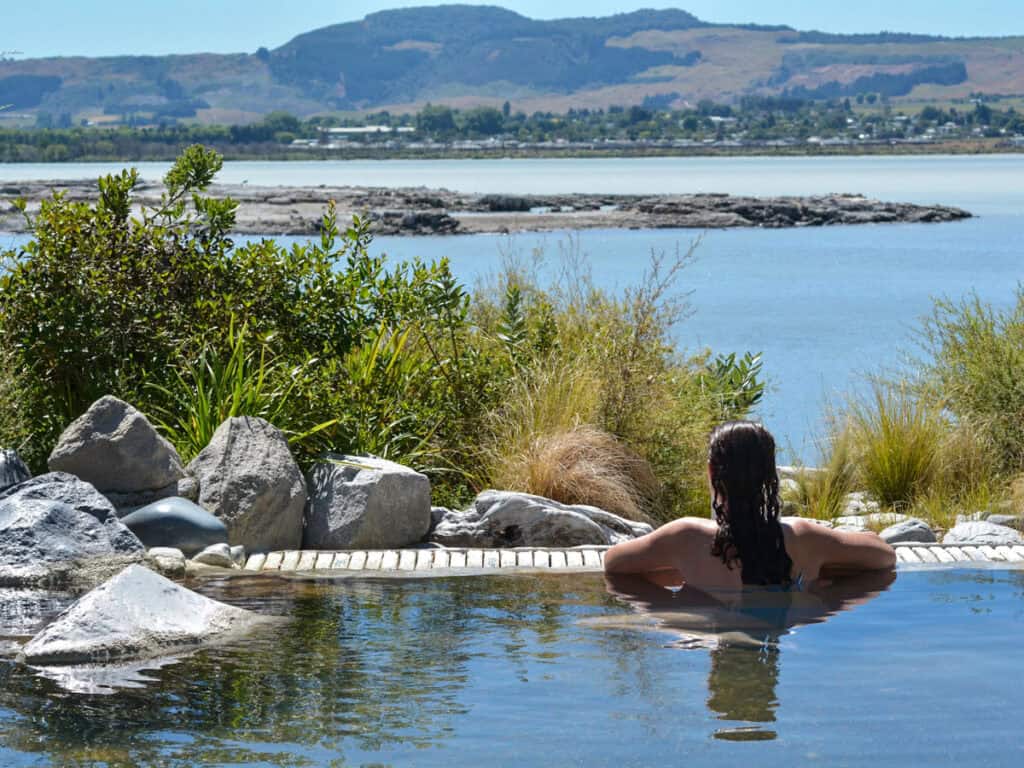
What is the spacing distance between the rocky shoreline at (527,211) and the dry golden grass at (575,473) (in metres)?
45.6

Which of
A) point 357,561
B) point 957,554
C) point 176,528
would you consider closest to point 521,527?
point 357,561

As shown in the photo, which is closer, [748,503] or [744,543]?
[748,503]

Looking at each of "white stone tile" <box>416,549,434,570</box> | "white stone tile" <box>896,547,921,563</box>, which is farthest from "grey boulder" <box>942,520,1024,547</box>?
"white stone tile" <box>416,549,434,570</box>

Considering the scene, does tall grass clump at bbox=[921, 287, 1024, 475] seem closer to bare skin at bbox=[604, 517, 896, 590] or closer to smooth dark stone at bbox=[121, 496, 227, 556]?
bare skin at bbox=[604, 517, 896, 590]

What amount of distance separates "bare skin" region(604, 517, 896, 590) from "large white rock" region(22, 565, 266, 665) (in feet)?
6.40

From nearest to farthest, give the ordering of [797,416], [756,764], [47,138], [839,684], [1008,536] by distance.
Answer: [756,764] < [839,684] < [1008,536] < [797,416] < [47,138]

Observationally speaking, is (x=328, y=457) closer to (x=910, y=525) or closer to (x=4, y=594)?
(x=4, y=594)

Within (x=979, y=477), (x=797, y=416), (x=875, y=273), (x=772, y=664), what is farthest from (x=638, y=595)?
(x=875, y=273)

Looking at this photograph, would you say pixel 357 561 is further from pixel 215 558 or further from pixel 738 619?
pixel 738 619

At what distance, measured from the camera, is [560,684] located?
609 cm

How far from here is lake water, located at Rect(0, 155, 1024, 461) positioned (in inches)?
915

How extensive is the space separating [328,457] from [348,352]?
5.23 ft

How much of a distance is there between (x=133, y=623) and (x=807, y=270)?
130 ft

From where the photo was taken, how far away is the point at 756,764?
207 inches
